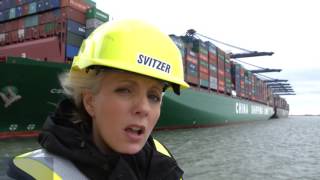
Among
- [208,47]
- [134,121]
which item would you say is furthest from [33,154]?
[208,47]

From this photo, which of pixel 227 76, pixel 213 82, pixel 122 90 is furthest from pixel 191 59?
pixel 122 90

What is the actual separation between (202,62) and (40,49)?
15.3 m

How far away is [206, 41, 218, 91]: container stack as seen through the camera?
33225 mm

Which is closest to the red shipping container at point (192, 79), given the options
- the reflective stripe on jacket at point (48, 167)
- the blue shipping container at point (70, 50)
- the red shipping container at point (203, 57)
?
the red shipping container at point (203, 57)

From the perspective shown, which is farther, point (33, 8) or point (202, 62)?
point (202, 62)

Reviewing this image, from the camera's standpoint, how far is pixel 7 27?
23438 millimetres

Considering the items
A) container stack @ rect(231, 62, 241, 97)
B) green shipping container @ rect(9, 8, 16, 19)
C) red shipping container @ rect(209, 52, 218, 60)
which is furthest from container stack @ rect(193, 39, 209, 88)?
green shipping container @ rect(9, 8, 16, 19)

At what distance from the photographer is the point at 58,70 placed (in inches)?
591

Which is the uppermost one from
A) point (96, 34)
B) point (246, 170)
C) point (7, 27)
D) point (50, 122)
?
point (7, 27)

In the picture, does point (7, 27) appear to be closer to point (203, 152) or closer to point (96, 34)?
point (203, 152)

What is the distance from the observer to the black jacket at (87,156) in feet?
4.22

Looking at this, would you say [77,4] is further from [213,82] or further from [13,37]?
[213,82]

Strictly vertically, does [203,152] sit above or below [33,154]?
below

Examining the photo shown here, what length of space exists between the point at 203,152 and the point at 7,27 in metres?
16.3
